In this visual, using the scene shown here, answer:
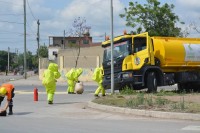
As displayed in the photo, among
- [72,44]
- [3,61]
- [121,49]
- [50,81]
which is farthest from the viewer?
[3,61]

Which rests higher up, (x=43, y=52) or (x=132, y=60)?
(x=43, y=52)

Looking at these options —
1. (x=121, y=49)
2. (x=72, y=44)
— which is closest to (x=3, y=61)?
(x=72, y=44)

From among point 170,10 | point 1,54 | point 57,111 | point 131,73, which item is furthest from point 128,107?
point 1,54

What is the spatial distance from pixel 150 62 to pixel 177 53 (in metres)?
2.26

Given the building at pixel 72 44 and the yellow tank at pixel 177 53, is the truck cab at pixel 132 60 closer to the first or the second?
the yellow tank at pixel 177 53

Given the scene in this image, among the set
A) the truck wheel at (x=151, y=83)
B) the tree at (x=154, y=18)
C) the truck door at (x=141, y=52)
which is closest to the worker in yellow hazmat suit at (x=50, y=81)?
the truck door at (x=141, y=52)

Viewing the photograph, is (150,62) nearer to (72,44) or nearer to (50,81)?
(50,81)

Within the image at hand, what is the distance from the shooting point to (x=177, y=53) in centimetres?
2236

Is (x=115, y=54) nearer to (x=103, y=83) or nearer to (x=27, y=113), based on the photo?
(x=103, y=83)

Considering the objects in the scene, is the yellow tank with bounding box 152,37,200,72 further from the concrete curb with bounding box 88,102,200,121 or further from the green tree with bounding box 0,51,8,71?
the green tree with bounding box 0,51,8,71

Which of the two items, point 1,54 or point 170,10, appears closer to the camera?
point 170,10

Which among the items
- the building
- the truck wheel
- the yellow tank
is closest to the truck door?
the truck wheel

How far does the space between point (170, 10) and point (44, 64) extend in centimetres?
2164

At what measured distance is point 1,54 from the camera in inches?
5945
